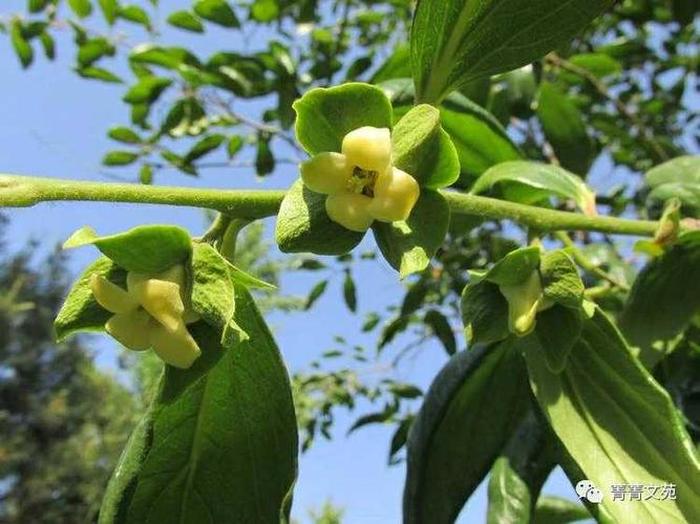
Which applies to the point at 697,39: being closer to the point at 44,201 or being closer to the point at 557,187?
the point at 557,187

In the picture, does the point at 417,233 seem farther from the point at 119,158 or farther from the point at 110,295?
the point at 119,158

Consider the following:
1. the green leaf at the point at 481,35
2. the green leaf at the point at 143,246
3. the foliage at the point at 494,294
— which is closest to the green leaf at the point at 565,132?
the foliage at the point at 494,294

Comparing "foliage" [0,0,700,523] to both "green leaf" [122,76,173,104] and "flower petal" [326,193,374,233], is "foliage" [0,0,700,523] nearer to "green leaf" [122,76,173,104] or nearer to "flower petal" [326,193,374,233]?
"flower petal" [326,193,374,233]

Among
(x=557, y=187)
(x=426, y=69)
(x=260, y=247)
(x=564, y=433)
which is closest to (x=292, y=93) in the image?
(x=557, y=187)

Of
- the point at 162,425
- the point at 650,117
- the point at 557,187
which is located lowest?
the point at 650,117

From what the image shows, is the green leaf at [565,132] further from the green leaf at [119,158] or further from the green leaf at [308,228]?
the green leaf at [119,158]

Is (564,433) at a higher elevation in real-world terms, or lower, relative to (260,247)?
higher

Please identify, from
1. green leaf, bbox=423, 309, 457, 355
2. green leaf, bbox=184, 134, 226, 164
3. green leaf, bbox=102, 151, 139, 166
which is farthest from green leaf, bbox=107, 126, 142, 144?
green leaf, bbox=423, 309, 457, 355
